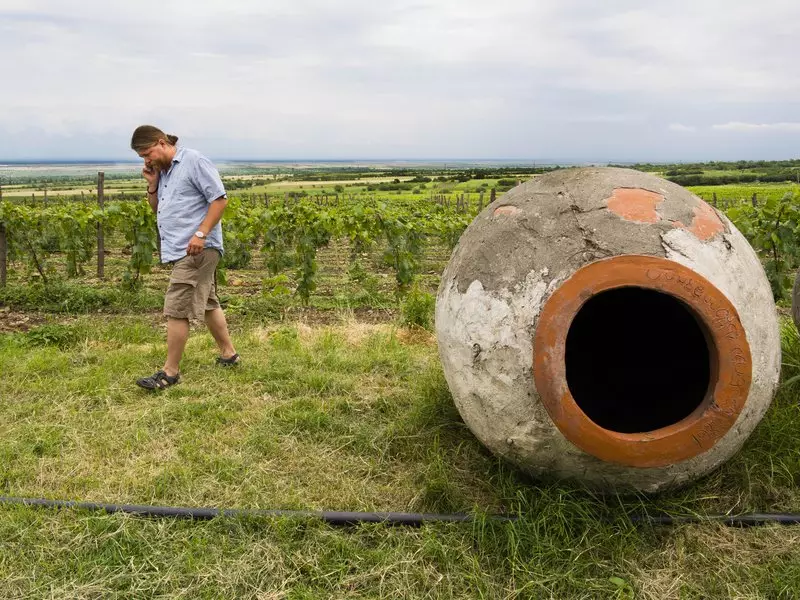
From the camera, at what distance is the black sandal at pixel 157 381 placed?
5.29m

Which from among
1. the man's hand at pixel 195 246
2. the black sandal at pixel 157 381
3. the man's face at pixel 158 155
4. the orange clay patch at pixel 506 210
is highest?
the man's face at pixel 158 155

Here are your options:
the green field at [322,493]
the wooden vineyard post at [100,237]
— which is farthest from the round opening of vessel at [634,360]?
the wooden vineyard post at [100,237]

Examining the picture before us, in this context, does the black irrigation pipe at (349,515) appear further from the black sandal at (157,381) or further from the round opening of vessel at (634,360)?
the black sandal at (157,381)

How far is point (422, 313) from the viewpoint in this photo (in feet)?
24.1

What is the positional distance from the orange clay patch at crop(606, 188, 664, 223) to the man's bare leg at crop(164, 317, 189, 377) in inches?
140

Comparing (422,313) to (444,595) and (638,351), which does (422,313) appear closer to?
(638,351)

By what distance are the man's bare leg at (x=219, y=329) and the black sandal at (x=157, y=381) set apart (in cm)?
55

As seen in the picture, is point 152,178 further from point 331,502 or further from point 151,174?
point 331,502

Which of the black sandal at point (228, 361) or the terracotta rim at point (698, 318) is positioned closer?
the terracotta rim at point (698, 318)

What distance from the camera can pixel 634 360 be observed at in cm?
445

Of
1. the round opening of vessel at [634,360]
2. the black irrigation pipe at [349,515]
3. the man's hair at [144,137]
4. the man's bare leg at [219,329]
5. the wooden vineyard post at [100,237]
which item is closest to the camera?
the black irrigation pipe at [349,515]

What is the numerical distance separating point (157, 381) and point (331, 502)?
2.38 metres

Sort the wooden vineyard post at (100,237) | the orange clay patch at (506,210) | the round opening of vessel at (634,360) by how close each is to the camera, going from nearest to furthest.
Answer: the orange clay patch at (506,210), the round opening of vessel at (634,360), the wooden vineyard post at (100,237)

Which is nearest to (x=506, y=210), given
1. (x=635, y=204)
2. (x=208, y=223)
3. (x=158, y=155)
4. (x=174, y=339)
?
(x=635, y=204)
